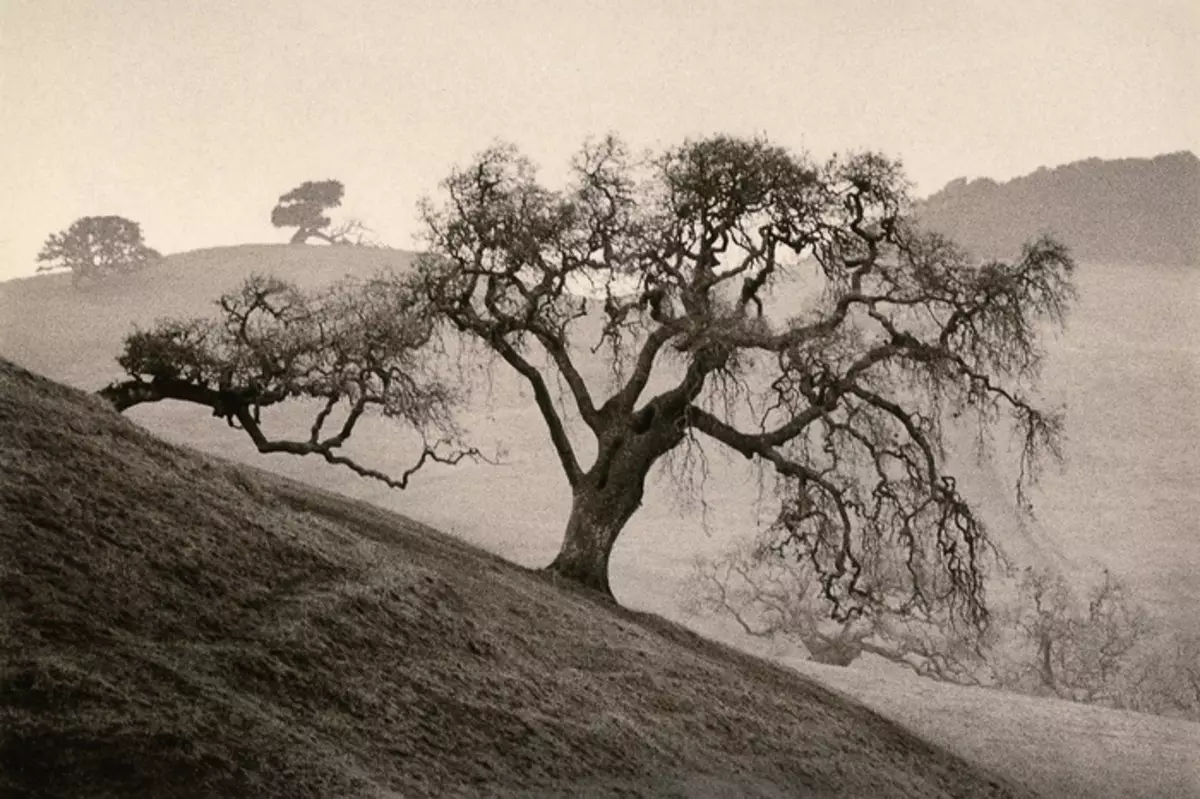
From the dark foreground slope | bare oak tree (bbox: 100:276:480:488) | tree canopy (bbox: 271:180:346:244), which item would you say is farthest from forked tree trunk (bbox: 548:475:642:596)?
tree canopy (bbox: 271:180:346:244)

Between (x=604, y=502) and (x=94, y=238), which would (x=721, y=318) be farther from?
(x=94, y=238)

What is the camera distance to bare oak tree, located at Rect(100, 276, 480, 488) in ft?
77.8

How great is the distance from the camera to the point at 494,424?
243 feet

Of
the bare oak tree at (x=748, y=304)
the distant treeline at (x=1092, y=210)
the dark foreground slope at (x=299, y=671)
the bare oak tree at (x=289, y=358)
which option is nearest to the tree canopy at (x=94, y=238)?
the bare oak tree at (x=289, y=358)

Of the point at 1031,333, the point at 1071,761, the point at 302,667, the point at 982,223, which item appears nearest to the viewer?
the point at 302,667

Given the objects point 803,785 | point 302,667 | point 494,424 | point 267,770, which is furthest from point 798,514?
point 494,424

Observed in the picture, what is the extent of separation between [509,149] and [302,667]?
1415 cm

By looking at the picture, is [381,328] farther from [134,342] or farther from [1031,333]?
[1031,333]

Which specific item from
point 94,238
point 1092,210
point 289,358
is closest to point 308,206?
point 94,238

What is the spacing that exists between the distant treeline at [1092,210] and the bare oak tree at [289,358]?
90.5 metres

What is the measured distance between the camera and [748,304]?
73.6 ft

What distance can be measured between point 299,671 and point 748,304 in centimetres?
1327

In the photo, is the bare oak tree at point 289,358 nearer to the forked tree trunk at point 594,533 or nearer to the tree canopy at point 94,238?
the forked tree trunk at point 594,533

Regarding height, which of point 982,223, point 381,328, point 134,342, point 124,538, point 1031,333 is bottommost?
point 124,538
